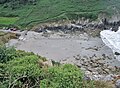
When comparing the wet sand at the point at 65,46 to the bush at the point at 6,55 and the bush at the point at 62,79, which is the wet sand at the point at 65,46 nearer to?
the bush at the point at 6,55

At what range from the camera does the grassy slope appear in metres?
83.1

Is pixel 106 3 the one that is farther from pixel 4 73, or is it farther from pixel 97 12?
pixel 4 73

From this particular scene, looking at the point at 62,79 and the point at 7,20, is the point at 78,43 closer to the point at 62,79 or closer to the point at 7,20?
the point at 7,20

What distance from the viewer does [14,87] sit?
21188 mm

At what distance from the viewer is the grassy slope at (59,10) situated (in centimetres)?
8306

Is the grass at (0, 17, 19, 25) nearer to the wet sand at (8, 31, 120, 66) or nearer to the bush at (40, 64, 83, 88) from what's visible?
the wet sand at (8, 31, 120, 66)

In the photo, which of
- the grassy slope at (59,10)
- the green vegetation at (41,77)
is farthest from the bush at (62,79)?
the grassy slope at (59,10)

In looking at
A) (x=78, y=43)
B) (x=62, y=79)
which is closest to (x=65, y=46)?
(x=78, y=43)

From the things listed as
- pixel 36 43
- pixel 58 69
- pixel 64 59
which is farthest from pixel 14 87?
pixel 36 43

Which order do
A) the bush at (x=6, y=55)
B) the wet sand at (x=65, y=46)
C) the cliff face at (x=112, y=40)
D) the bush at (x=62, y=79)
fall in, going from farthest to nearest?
the cliff face at (x=112, y=40), the wet sand at (x=65, y=46), the bush at (x=6, y=55), the bush at (x=62, y=79)

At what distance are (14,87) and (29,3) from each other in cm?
7452

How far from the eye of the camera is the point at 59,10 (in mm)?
87312

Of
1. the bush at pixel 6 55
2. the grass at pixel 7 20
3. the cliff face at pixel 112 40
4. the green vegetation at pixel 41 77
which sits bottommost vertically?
the grass at pixel 7 20

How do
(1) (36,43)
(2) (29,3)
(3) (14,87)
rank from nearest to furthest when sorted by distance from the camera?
(3) (14,87), (1) (36,43), (2) (29,3)
